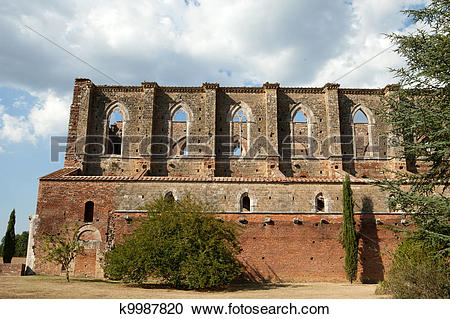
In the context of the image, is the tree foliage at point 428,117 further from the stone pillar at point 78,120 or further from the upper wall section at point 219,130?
the stone pillar at point 78,120

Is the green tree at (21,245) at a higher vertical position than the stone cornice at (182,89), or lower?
lower

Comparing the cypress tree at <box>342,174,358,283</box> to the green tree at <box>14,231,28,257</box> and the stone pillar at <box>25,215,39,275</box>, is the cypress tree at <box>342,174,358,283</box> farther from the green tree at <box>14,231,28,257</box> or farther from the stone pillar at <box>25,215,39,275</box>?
the green tree at <box>14,231,28,257</box>

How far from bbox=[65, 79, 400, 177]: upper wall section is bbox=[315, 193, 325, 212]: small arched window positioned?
498cm

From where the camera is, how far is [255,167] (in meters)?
24.1

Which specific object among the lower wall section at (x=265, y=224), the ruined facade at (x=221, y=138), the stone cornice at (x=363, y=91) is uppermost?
the stone cornice at (x=363, y=91)

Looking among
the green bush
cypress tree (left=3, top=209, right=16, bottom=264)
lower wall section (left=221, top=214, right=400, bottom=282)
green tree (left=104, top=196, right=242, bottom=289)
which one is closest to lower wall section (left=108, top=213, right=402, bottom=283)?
lower wall section (left=221, top=214, right=400, bottom=282)

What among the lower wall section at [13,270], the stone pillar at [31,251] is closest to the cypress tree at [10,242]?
the lower wall section at [13,270]

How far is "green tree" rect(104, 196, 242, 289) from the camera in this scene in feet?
40.5

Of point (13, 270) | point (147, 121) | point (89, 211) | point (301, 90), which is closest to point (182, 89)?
point (147, 121)

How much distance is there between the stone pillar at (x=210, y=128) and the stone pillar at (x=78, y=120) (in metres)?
7.87

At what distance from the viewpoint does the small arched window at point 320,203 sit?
17.5m

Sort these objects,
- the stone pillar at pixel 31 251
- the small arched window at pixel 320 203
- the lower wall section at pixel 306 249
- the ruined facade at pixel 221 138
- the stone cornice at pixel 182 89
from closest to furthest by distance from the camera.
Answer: the lower wall section at pixel 306 249 < the stone pillar at pixel 31 251 < the small arched window at pixel 320 203 < the ruined facade at pixel 221 138 < the stone cornice at pixel 182 89

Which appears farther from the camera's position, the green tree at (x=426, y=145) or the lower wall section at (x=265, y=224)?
the lower wall section at (x=265, y=224)

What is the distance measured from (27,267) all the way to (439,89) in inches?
690
